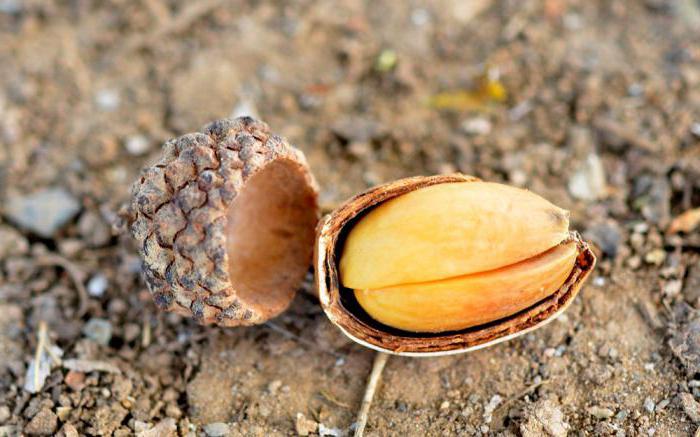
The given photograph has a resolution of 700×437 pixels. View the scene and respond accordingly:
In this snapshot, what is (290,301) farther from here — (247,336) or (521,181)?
(521,181)

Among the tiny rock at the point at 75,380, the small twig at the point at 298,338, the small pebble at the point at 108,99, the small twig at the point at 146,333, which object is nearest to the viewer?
the tiny rock at the point at 75,380

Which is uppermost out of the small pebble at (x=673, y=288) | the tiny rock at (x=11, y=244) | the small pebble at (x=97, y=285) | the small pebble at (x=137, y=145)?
the small pebble at (x=137, y=145)

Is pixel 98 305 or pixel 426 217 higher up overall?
pixel 426 217

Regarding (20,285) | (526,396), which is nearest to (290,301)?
(526,396)

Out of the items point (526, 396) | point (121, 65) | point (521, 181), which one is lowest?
point (526, 396)

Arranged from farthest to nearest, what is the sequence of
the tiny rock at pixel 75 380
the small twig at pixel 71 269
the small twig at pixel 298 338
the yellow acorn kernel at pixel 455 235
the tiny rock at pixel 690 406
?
the small twig at pixel 71 269, the small twig at pixel 298 338, the tiny rock at pixel 75 380, the tiny rock at pixel 690 406, the yellow acorn kernel at pixel 455 235

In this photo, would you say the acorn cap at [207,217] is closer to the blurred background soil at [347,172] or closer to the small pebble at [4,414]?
the blurred background soil at [347,172]

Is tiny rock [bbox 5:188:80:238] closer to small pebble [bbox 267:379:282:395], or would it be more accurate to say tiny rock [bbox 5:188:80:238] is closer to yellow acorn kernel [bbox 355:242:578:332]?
small pebble [bbox 267:379:282:395]

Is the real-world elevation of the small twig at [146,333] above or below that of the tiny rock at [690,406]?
above

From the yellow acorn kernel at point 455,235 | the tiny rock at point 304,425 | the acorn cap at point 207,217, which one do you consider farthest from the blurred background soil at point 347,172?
the yellow acorn kernel at point 455,235
